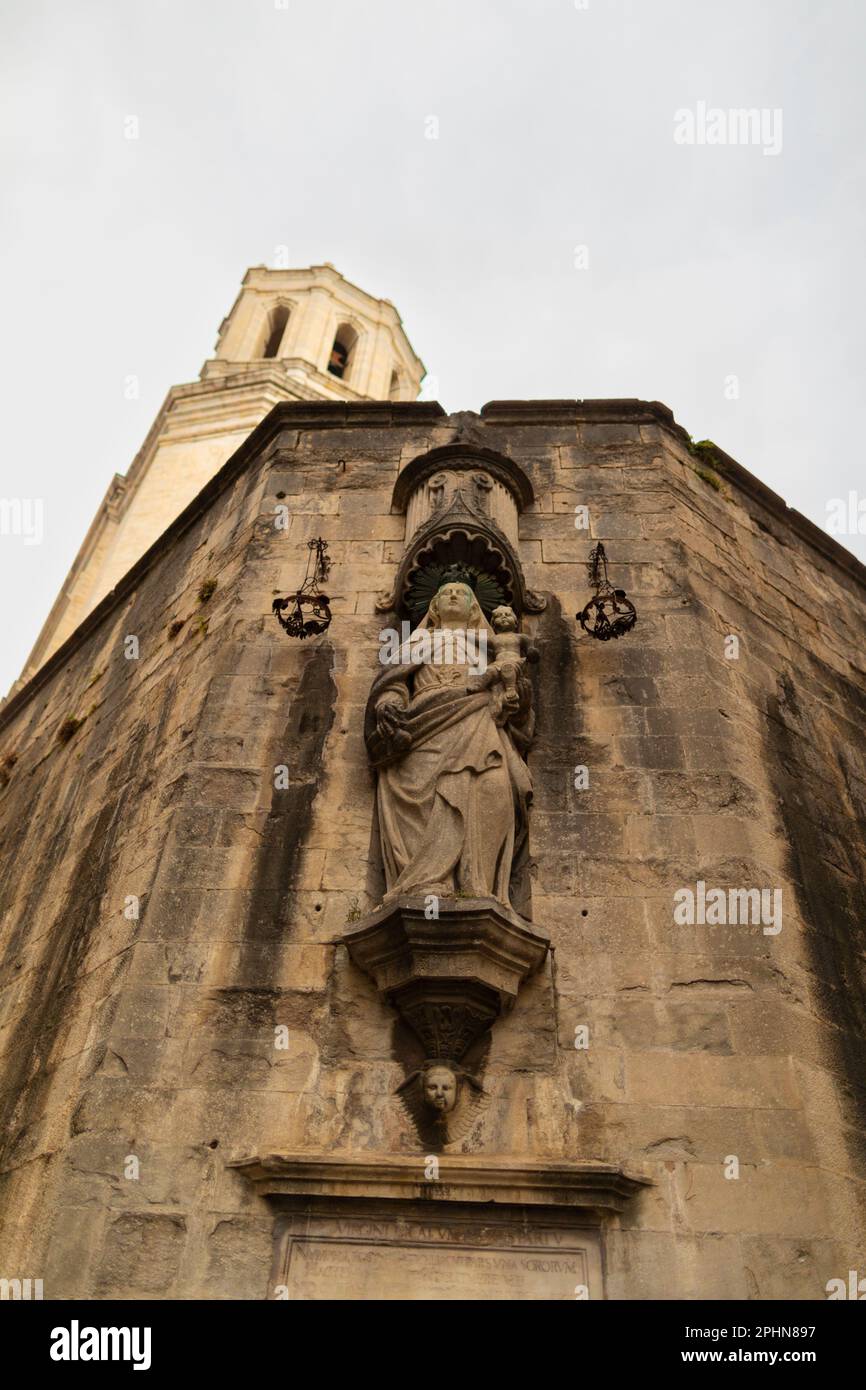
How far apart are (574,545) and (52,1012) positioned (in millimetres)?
5678

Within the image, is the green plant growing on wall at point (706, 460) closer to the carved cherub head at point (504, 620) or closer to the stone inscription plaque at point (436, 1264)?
the carved cherub head at point (504, 620)

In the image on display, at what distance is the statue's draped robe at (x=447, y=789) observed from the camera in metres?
6.47

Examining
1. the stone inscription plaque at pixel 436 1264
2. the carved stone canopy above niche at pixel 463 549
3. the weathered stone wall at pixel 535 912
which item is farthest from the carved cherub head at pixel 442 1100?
the carved stone canopy above niche at pixel 463 549

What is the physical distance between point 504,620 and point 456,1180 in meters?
4.07

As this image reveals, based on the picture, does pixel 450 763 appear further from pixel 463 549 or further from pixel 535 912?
pixel 463 549

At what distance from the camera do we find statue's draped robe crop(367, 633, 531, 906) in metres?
6.47

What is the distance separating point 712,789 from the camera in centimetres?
734

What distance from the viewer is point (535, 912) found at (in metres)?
6.75

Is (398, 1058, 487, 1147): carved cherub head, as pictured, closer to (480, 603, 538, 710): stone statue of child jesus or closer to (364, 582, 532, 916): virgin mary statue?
(364, 582, 532, 916): virgin mary statue

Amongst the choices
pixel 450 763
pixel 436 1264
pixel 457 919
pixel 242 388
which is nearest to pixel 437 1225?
pixel 436 1264

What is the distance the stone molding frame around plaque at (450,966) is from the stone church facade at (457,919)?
0.8 inches

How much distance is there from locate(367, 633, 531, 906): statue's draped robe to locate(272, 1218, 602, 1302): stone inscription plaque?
71.9 inches
